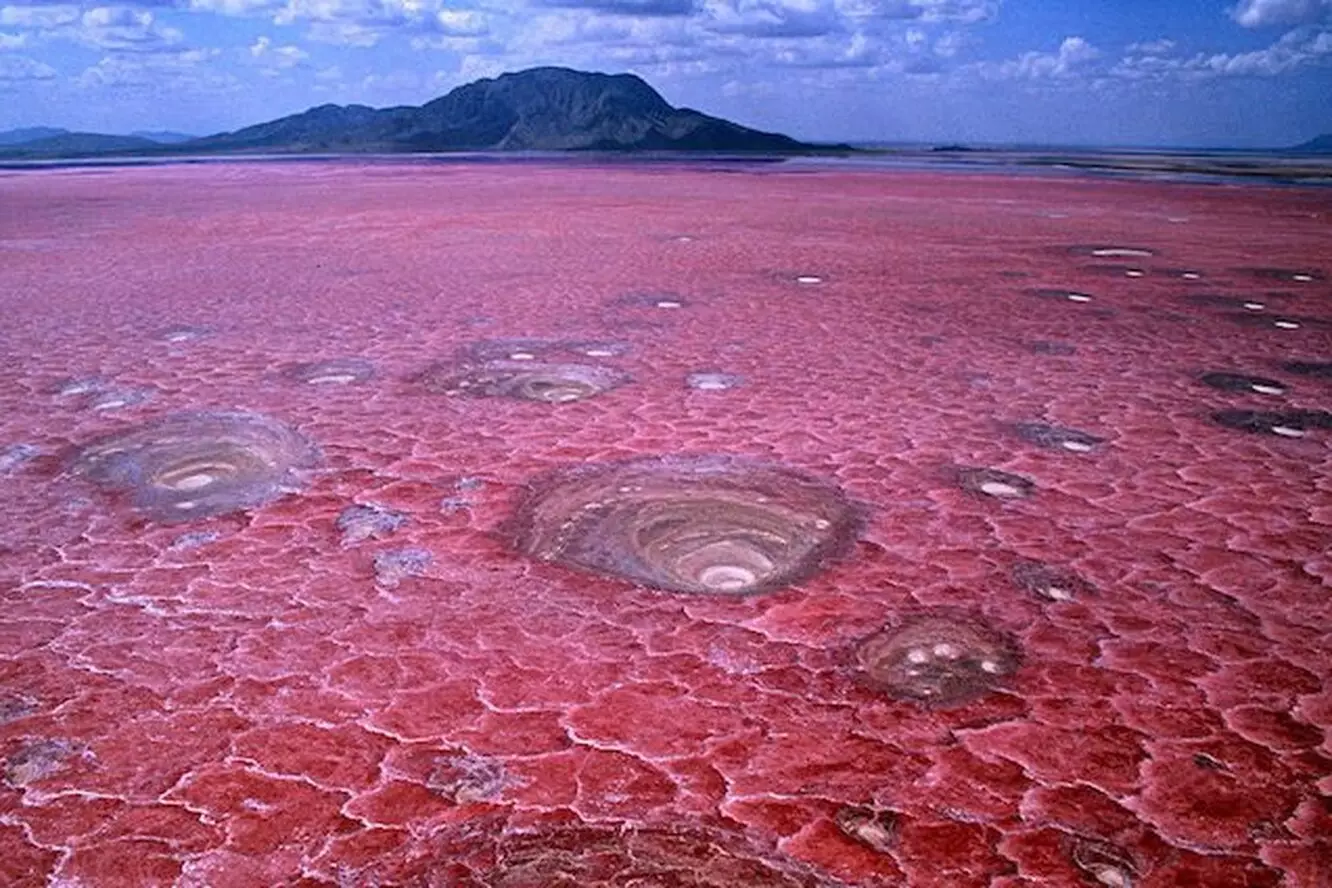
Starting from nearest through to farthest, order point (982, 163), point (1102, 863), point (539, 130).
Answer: point (1102, 863), point (982, 163), point (539, 130)

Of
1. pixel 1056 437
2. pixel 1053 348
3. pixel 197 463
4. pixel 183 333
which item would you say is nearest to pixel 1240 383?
pixel 1053 348

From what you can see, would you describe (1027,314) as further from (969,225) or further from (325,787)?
(969,225)

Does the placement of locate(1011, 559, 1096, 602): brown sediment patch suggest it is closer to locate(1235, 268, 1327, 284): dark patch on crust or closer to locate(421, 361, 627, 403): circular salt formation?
→ locate(421, 361, 627, 403): circular salt formation

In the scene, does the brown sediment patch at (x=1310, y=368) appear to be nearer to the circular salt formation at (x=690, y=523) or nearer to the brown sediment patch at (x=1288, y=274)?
the circular salt formation at (x=690, y=523)

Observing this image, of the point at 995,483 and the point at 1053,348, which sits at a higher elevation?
the point at 1053,348

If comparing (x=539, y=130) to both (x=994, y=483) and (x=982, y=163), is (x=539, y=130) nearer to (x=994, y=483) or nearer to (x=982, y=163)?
(x=982, y=163)

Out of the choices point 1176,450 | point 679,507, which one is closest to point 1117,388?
point 1176,450
